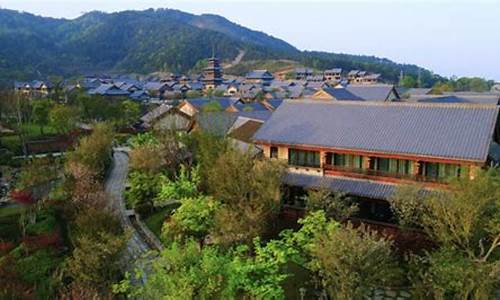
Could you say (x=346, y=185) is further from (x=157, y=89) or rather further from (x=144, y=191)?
(x=157, y=89)

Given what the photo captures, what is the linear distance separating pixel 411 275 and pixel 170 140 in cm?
2017

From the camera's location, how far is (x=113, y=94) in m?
95.8

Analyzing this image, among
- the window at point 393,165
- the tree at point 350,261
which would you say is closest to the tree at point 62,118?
the window at point 393,165

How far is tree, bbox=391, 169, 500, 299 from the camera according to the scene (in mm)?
15438

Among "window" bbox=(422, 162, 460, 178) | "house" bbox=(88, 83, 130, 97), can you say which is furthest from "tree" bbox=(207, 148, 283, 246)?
"house" bbox=(88, 83, 130, 97)

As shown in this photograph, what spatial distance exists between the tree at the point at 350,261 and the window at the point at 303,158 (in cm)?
1144

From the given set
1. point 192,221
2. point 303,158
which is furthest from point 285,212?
point 192,221

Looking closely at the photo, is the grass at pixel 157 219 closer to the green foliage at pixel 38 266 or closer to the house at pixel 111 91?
the green foliage at pixel 38 266

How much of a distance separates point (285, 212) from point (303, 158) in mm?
3665

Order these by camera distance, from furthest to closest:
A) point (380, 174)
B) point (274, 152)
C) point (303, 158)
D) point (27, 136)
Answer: point (27, 136)
point (274, 152)
point (303, 158)
point (380, 174)

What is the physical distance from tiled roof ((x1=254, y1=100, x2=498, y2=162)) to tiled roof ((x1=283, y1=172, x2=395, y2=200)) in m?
1.87

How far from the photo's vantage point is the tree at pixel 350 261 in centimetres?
1455

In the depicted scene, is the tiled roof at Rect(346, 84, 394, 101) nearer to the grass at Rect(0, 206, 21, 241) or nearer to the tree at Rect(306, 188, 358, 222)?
the tree at Rect(306, 188, 358, 222)

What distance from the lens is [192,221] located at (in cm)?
2136
